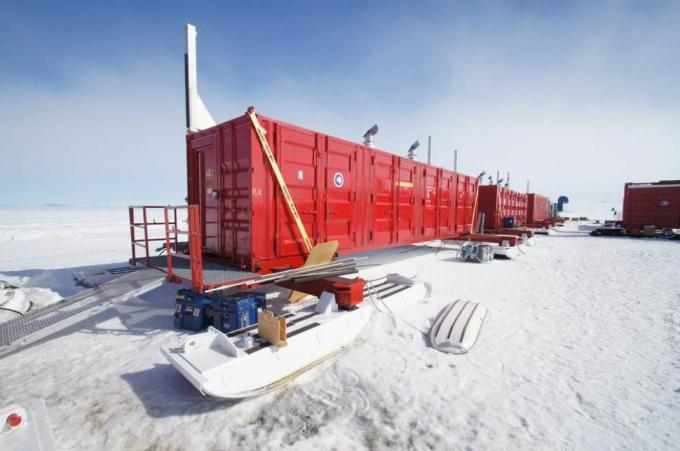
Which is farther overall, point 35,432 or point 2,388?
point 2,388

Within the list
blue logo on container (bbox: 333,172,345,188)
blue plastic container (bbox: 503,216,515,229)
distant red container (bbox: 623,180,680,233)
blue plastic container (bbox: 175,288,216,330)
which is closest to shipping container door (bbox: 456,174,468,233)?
blue plastic container (bbox: 503,216,515,229)

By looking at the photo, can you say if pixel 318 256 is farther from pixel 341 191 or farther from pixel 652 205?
pixel 652 205

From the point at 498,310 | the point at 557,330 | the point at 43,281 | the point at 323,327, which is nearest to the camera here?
the point at 323,327

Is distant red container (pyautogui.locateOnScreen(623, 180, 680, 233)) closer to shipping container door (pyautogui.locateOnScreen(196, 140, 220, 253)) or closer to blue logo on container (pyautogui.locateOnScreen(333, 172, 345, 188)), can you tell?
blue logo on container (pyautogui.locateOnScreen(333, 172, 345, 188))

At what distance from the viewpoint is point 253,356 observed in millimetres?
3307

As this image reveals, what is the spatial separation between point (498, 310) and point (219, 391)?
511cm

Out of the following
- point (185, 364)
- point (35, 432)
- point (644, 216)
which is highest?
point (644, 216)

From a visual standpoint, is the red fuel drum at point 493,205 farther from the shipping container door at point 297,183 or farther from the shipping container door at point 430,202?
the shipping container door at point 297,183

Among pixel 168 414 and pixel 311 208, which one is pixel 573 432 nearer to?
pixel 168 414

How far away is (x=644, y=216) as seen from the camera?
827 inches

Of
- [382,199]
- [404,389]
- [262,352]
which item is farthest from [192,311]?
[382,199]

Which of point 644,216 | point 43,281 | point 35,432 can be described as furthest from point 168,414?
point 644,216

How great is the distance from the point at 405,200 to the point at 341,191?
3030 mm

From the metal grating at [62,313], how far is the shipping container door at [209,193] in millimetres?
1179
